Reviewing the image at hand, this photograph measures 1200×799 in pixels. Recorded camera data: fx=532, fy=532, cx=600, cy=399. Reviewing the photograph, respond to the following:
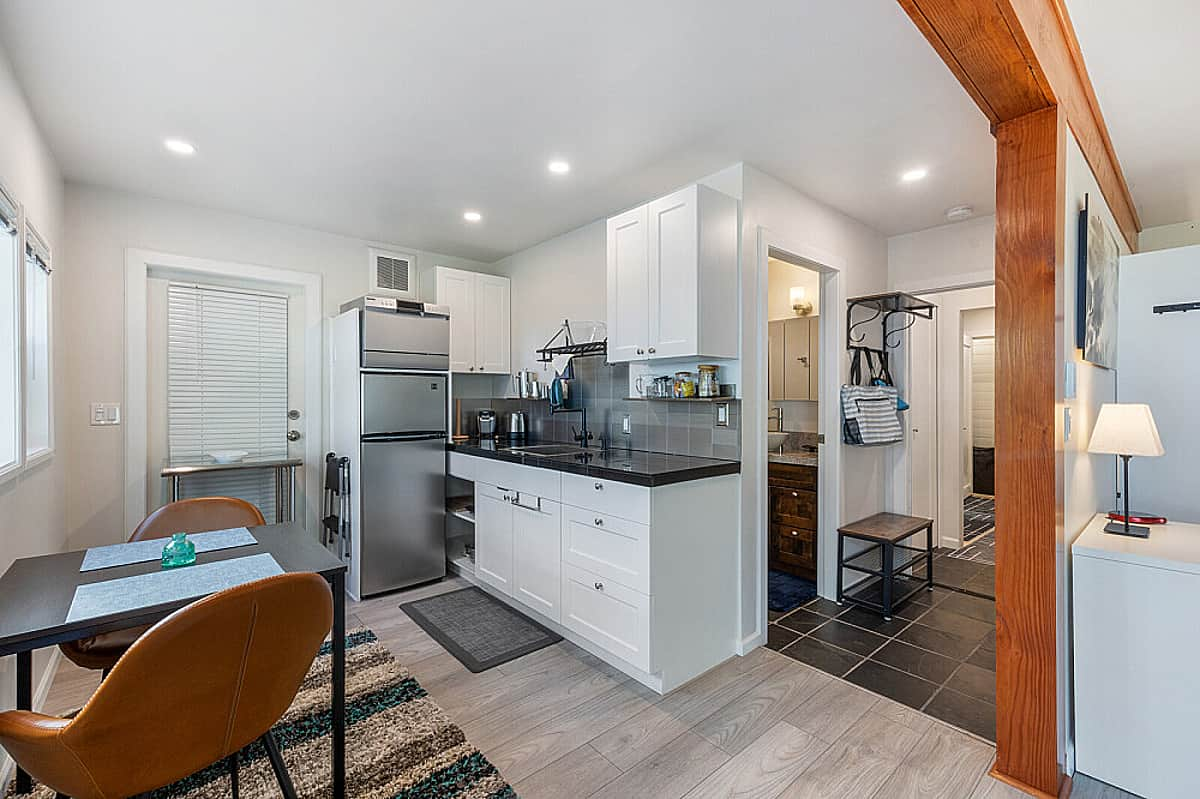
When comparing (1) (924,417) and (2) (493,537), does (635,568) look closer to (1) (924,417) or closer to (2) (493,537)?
(2) (493,537)

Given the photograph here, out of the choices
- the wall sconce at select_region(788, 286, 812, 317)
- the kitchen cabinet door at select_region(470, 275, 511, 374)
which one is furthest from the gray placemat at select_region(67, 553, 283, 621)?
the wall sconce at select_region(788, 286, 812, 317)

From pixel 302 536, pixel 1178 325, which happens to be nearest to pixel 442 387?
pixel 302 536

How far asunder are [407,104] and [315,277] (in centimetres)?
210

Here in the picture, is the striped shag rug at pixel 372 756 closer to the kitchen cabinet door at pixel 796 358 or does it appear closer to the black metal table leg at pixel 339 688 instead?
the black metal table leg at pixel 339 688

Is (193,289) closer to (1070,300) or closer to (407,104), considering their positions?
(407,104)

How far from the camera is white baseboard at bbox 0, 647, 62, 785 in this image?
1726mm

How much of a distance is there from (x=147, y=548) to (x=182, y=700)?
37.4 inches

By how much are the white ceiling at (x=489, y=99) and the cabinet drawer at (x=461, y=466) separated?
1.69 metres

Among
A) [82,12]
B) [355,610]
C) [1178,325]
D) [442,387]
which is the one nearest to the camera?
[82,12]

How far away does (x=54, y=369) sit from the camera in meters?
Answer: 2.68

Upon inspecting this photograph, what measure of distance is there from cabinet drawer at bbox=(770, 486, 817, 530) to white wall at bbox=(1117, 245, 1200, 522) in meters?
1.64

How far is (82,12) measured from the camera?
1707 millimetres

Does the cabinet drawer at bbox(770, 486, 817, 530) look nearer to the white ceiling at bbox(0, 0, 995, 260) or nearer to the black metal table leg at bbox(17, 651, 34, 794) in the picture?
the white ceiling at bbox(0, 0, 995, 260)

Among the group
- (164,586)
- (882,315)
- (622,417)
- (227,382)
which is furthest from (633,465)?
(227,382)
